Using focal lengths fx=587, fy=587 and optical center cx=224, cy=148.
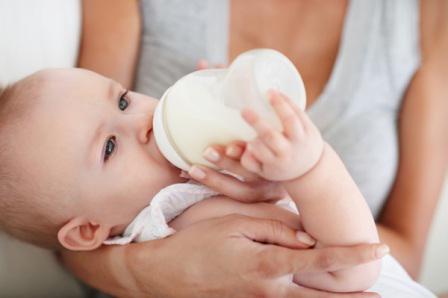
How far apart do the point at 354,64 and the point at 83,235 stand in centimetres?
70

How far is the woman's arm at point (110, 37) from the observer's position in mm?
1276

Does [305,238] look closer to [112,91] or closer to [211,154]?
[211,154]

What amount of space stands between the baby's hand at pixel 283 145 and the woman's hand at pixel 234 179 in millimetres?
34

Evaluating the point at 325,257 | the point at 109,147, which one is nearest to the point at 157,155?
the point at 109,147

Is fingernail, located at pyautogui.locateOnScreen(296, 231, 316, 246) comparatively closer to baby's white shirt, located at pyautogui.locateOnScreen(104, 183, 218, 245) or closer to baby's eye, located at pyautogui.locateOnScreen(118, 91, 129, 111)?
baby's white shirt, located at pyautogui.locateOnScreen(104, 183, 218, 245)

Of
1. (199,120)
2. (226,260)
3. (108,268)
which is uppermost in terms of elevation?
(199,120)

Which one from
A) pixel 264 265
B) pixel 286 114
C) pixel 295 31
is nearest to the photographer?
pixel 286 114

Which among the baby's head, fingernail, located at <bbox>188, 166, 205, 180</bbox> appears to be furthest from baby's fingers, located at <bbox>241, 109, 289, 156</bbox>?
the baby's head

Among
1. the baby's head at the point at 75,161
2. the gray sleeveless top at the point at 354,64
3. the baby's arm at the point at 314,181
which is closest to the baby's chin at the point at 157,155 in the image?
the baby's head at the point at 75,161

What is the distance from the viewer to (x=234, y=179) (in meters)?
0.84

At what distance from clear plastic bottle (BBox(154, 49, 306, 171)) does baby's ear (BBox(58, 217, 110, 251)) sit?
24 cm

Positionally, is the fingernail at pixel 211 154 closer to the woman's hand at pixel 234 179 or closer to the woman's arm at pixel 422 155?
the woman's hand at pixel 234 179

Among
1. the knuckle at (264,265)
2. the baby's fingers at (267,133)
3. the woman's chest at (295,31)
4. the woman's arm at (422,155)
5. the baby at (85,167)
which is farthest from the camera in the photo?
the woman's chest at (295,31)

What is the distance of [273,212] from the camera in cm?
87
